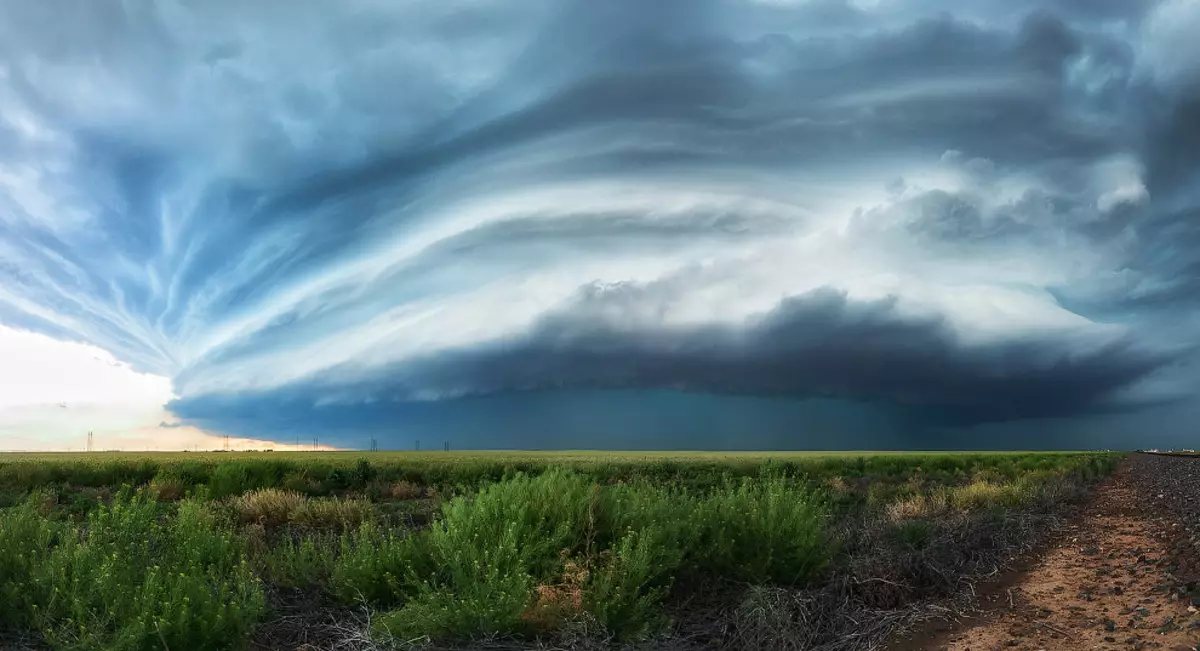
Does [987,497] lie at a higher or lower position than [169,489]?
higher

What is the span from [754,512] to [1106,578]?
4.67 meters

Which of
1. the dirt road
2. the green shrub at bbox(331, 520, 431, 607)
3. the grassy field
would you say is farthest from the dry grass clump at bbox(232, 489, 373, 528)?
the dirt road

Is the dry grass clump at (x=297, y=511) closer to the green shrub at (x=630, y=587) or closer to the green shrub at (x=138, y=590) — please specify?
the green shrub at (x=138, y=590)

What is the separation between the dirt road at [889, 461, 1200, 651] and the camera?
740 centimetres

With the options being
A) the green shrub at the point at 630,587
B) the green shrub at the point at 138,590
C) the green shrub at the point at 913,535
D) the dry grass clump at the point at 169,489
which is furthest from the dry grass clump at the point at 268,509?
the green shrub at the point at 913,535

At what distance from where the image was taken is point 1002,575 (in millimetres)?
10414

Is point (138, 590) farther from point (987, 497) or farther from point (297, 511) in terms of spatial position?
point (987, 497)

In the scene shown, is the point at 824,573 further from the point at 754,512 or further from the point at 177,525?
the point at 177,525

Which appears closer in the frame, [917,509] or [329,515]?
[917,509]

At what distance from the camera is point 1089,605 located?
28.5 feet

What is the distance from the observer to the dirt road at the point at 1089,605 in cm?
740

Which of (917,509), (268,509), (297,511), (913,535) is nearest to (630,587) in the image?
(913,535)

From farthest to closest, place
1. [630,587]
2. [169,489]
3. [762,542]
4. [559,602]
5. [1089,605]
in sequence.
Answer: [169,489] → [762,542] → [1089,605] → [630,587] → [559,602]

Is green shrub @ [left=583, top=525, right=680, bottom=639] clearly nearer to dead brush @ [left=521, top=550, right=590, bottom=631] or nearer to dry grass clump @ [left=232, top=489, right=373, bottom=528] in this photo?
dead brush @ [left=521, top=550, right=590, bottom=631]
